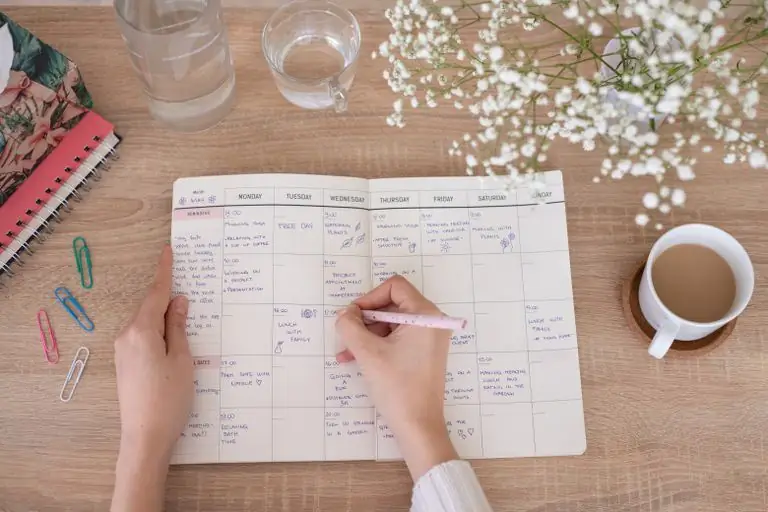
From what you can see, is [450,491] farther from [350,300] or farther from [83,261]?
[83,261]

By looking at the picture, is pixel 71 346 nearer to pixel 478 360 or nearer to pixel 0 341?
pixel 0 341

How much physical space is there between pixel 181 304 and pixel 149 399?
129 millimetres

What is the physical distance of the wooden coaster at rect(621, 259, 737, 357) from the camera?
2.87 feet

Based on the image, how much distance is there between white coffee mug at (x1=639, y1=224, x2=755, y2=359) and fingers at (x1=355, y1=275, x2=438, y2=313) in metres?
0.27

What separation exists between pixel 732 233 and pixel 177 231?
0.76 m

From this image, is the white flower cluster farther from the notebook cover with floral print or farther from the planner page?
the notebook cover with floral print

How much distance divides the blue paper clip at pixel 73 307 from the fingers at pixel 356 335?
1.08 ft

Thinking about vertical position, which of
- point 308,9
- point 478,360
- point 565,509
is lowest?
point 565,509

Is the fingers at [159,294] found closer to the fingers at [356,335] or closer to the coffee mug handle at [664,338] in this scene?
the fingers at [356,335]

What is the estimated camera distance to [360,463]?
2.81ft

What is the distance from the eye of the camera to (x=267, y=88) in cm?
99

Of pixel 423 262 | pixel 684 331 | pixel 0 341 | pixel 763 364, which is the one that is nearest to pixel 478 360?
pixel 423 262

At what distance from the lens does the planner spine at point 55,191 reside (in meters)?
0.90

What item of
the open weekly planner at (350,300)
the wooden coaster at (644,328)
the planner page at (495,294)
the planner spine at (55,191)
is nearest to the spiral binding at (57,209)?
the planner spine at (55,191)
